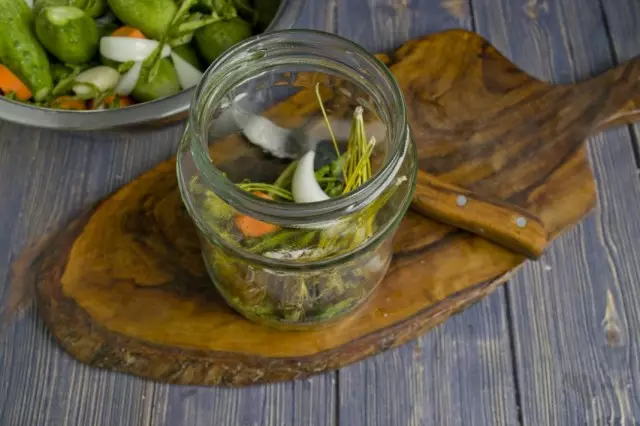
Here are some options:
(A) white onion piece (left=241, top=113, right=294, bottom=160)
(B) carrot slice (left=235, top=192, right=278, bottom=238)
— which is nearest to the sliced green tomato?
(A) white onion piece (left=241, top=113, right=294, bottom=160)

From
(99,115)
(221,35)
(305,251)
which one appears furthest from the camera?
(221,35)

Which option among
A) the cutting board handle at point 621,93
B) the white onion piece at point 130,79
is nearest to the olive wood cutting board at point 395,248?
the cutting board handle at point 621,93

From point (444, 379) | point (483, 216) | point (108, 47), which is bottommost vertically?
point (444, 379)

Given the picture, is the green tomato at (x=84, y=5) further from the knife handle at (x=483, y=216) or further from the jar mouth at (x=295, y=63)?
the knife handle at (x=483, y=216)

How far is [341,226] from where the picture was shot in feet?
1.86

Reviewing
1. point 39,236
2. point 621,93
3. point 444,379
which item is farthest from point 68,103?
point 621,93

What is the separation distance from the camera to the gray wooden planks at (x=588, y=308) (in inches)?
26.2

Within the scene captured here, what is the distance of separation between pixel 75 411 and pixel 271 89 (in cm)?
36

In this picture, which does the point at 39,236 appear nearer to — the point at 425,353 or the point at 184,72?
the point at 184,72

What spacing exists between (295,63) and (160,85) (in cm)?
21

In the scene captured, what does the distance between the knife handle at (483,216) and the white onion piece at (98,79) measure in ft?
1.18

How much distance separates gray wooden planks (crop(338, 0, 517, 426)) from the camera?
2.15 feet

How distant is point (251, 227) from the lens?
583 mm

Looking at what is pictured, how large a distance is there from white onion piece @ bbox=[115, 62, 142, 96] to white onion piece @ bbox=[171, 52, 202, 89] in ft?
0.14
